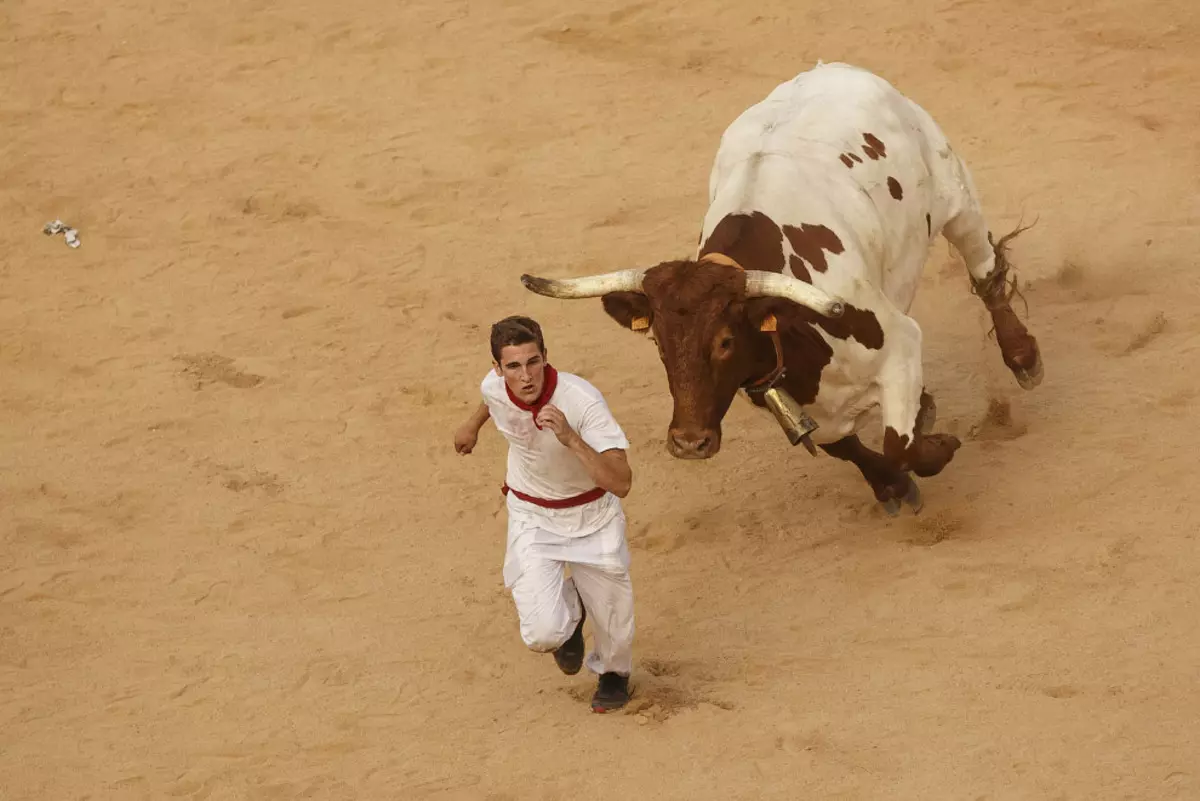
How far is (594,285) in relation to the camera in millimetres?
6824

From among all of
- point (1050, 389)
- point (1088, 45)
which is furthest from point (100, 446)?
point (1088, 45)

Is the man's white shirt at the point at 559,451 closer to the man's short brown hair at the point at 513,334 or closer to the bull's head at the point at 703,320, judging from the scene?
the man's short brown hair at the point at 513,334

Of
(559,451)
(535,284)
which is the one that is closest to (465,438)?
(559,451)

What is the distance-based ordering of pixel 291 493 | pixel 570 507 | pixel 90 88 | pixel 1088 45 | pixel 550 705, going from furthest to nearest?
pixel 90 88, pixel 1088 45, pixel 291 493, pixel 550 705, pixel 570 507

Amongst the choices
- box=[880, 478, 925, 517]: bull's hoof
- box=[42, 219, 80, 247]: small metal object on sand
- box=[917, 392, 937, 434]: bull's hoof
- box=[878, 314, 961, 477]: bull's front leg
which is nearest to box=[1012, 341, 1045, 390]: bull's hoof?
box=[917, 392, 937, 434]: bull's hoof

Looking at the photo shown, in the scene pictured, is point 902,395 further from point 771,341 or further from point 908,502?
point 771,341

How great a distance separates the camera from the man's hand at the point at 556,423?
5.49 m

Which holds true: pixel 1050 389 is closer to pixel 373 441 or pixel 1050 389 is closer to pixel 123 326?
pixel 373 441

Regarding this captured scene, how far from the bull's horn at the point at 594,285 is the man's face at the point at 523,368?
0.92m

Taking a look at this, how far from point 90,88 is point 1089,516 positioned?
29.8 ft

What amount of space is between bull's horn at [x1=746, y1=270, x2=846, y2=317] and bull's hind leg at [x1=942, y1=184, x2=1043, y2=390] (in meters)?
2.12

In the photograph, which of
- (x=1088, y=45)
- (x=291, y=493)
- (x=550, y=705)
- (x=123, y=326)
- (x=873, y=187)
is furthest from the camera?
(x=1088, y=45)

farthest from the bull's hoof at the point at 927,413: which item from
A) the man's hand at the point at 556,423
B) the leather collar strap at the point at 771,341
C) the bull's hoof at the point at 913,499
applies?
the man's hand at the point at 556,423

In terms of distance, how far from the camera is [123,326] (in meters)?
10.6
